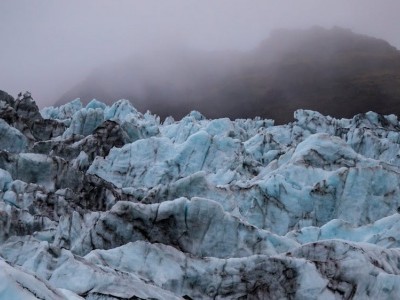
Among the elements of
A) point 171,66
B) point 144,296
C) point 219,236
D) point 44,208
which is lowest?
point 171,66

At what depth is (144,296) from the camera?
324 inches

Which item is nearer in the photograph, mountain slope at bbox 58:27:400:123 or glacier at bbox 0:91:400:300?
glacier at bbox 0:91:400:300

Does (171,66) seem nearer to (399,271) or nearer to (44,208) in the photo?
(44,208)

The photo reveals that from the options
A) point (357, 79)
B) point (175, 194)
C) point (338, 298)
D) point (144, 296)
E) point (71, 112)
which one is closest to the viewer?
point (144, 296)

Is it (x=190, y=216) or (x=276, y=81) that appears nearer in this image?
(x=190, y=216)

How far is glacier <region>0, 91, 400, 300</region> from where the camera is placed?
9.74m

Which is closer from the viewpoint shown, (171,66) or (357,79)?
(357,79)

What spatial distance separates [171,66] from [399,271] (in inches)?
4168

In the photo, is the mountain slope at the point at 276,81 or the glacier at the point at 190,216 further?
the mountain slope at the point at 276,81

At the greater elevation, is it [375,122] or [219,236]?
[219,236]

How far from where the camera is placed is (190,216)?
12633 millimetres

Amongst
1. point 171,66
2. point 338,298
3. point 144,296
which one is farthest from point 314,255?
point 171,66

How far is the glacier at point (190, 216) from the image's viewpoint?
32.0 ft

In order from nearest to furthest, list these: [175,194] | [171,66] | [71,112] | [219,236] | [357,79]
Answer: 1. [219,236]
2. [175,194]
3. [71,112]
4. [357,79]
5. [171,66]
